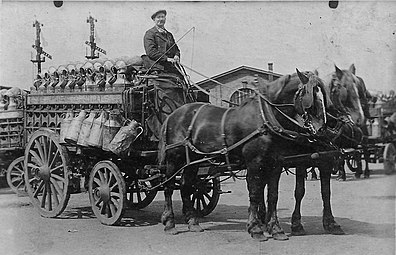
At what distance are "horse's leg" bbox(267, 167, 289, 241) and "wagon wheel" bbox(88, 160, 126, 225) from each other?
2173mm

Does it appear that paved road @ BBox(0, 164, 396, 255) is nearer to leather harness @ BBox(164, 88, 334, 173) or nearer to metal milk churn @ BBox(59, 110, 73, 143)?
leather harness @ BBox(164, 88, 334, 173)

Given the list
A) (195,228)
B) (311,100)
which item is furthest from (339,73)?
(195,228)

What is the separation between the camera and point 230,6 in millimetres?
7340

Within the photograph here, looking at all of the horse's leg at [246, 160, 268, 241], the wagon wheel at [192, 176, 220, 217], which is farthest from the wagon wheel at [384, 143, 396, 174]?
the wagon wheel at [192, 176, 220, 217]

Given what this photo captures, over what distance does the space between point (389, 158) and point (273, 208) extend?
168 centimetres

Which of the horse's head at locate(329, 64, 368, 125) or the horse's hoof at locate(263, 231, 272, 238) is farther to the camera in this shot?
the horse's head at locate(329, 64, 368, 125)

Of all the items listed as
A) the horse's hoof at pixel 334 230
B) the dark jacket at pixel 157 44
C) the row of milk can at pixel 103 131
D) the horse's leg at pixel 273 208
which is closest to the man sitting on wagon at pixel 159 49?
the dark jacket at pixel 157 44

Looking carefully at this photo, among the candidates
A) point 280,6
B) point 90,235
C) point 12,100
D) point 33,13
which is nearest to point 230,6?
point 280,6

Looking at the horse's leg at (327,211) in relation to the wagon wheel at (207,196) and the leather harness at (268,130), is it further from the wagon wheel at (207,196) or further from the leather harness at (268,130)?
the wagon wheel at (207,196)

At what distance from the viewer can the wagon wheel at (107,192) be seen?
8.36 meters

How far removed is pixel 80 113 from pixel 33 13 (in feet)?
5.90

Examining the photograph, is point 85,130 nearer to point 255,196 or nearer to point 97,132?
point 97,132

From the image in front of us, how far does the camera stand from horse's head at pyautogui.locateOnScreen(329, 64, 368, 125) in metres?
7.77

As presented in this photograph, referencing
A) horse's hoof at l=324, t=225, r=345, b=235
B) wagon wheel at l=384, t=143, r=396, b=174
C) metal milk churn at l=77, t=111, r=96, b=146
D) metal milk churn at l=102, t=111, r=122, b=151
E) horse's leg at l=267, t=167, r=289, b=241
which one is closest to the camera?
wagon wheel at l=384, t=143, r=396, b=174
